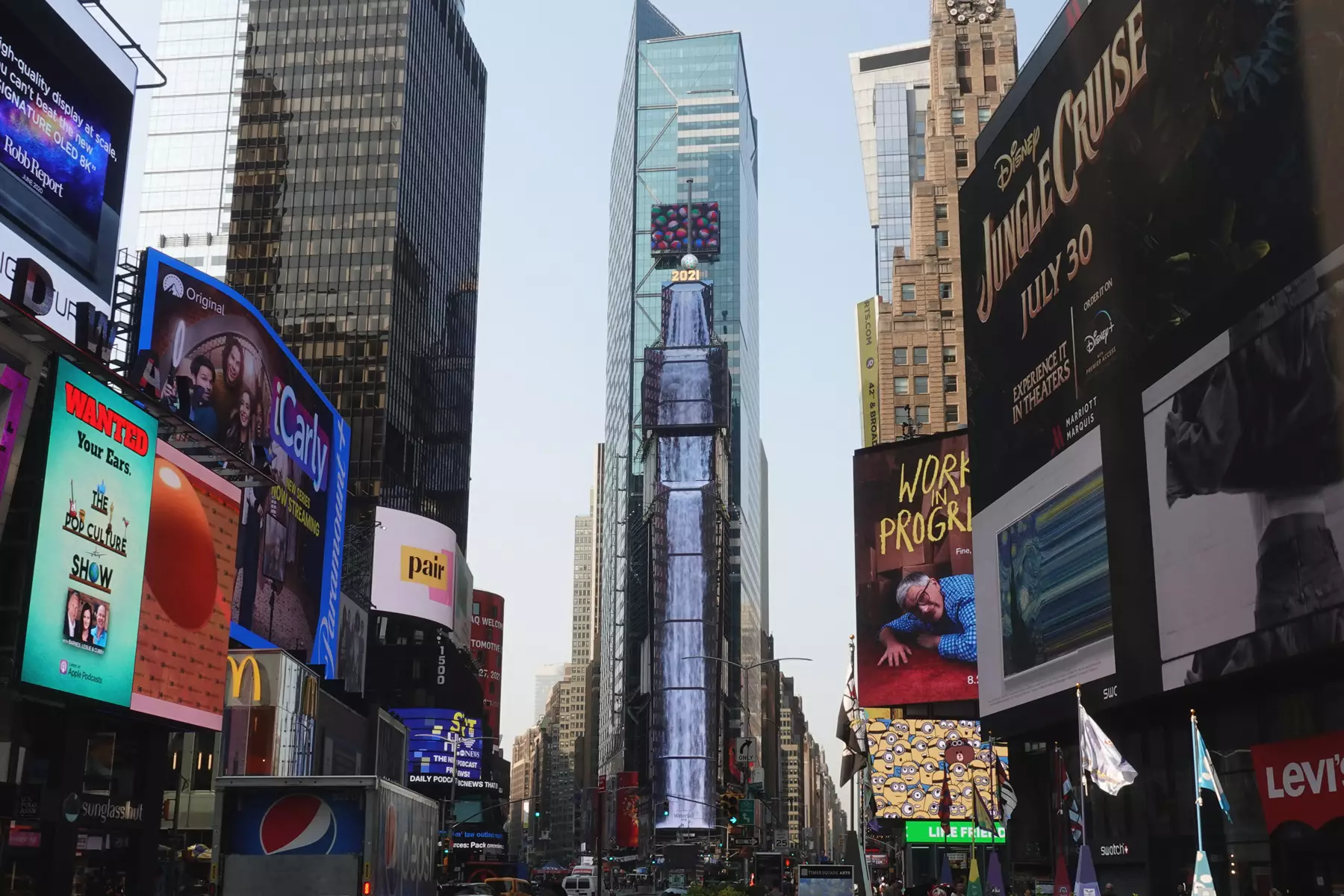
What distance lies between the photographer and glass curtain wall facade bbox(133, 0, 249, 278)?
15188cm

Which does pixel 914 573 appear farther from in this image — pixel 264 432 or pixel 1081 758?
pixel 1081 758

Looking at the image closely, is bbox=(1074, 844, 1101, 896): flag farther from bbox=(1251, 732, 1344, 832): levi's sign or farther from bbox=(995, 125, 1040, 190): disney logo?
bbox=(995, 125, 1040, 190): disney logo

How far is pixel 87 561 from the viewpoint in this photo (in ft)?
106

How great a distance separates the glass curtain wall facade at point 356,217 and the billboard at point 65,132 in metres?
101

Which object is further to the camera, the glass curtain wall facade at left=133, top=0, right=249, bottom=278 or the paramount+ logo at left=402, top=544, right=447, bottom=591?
the glass curtain wall facade at left=133, top=0, right=249, bottom=278

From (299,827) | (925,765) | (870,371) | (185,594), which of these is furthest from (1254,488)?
(870,371)

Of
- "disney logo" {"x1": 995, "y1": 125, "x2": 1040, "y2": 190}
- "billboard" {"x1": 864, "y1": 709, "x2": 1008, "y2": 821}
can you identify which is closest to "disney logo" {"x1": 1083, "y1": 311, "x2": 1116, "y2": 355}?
"disney logo" {"x1": 995, "y1": 125, "x2": 1040, "y2": 190}

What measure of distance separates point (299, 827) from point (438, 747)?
107 metres

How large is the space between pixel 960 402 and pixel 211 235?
8503 centimetres

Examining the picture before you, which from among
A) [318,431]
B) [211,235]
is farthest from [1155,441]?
[211,235]

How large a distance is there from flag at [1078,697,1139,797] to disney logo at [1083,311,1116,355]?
363 inches

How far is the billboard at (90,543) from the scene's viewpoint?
1206 inches

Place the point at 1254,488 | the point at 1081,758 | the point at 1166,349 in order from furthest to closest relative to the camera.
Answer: the point at 1166,349
the point at 1081,758
the point at 1254,488

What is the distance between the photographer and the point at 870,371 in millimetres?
112438
